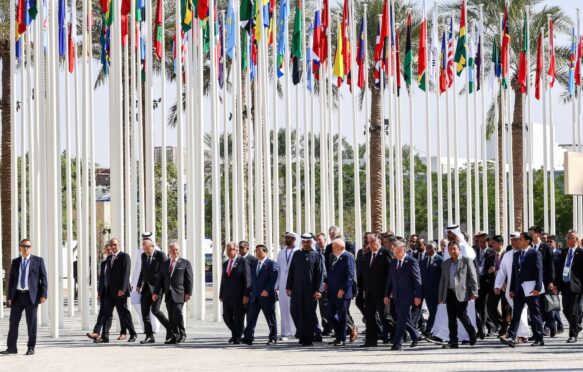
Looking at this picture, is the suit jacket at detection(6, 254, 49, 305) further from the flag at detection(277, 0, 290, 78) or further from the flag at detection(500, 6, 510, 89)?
the flag at detection(500, 6, 510, 89)

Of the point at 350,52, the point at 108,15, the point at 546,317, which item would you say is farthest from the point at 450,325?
the point at 350,52

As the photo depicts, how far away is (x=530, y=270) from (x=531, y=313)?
64cm

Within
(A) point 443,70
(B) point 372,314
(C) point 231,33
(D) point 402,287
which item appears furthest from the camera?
(A) point 443,70

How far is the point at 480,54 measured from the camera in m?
39.5

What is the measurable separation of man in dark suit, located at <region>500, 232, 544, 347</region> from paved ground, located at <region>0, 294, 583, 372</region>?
1.04 feet

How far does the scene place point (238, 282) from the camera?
71.3 ft

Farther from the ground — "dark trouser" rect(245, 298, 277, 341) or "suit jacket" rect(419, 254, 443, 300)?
"suit jacket" rect(419, 254, 443, 300)

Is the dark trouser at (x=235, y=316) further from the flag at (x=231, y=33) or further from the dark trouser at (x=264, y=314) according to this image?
the flag at (x=231, y=33)

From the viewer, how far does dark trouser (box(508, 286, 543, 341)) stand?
20.0 m

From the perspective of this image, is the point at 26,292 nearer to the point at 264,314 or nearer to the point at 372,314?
the point at 264,314

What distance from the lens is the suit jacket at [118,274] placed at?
70.2 feet

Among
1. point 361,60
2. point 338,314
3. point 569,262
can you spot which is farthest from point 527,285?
point 361,60

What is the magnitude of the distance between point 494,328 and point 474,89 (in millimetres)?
18342

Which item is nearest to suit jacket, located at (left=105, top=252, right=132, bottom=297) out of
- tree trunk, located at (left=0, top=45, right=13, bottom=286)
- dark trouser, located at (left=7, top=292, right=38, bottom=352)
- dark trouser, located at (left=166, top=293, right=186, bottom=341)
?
dark trouser, located at (left=166, top=293, right=186, bottom=341)
